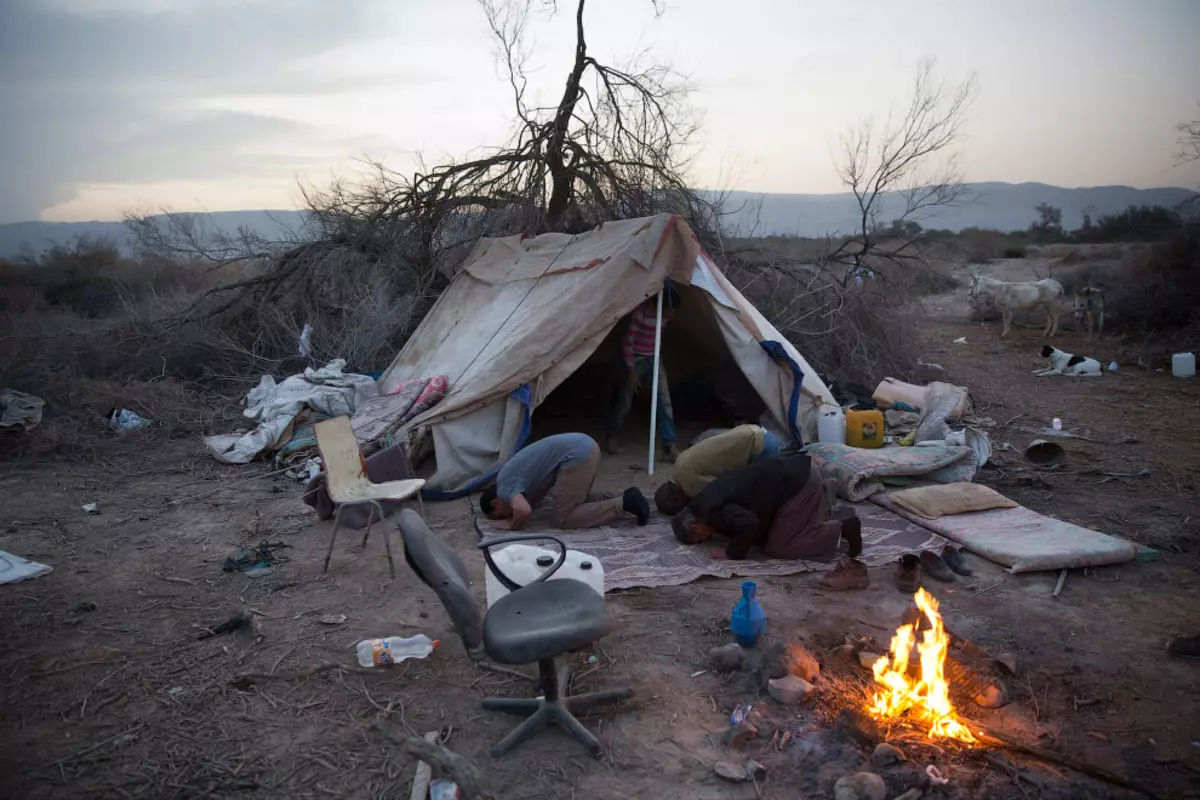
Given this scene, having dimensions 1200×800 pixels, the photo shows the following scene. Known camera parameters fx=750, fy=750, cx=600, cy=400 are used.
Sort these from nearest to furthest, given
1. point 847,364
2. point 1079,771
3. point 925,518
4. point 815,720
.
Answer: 1. point 1079,771
2. point 815,720
3. point 925,518
4. point 847,364

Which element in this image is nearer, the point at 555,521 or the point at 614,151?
the point at 555,521

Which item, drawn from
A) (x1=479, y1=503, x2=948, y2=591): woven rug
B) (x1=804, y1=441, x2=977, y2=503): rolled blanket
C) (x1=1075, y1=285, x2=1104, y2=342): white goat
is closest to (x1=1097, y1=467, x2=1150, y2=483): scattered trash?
(x1=804, y1=441, x2=977, y2=503): rolled blanket

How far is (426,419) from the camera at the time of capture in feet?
19.6

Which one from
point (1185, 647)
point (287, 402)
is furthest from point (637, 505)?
point (287, 402)

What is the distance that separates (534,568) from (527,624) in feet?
2.01

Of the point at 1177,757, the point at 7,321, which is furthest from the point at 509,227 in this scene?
the point at 1177,757

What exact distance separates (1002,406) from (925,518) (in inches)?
171

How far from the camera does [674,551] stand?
471cm

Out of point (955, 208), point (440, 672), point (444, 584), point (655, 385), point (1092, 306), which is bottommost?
point (440, 672)

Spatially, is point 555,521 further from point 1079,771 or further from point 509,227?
point 509,227

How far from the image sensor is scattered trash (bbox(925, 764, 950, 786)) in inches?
101

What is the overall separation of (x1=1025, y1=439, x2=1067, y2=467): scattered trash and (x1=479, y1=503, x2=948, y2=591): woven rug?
2.14 metres

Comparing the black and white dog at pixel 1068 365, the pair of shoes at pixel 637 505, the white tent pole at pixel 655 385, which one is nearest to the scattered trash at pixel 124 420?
the white tent pole at pixel 655 385

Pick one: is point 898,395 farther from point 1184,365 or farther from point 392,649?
point 392,649
